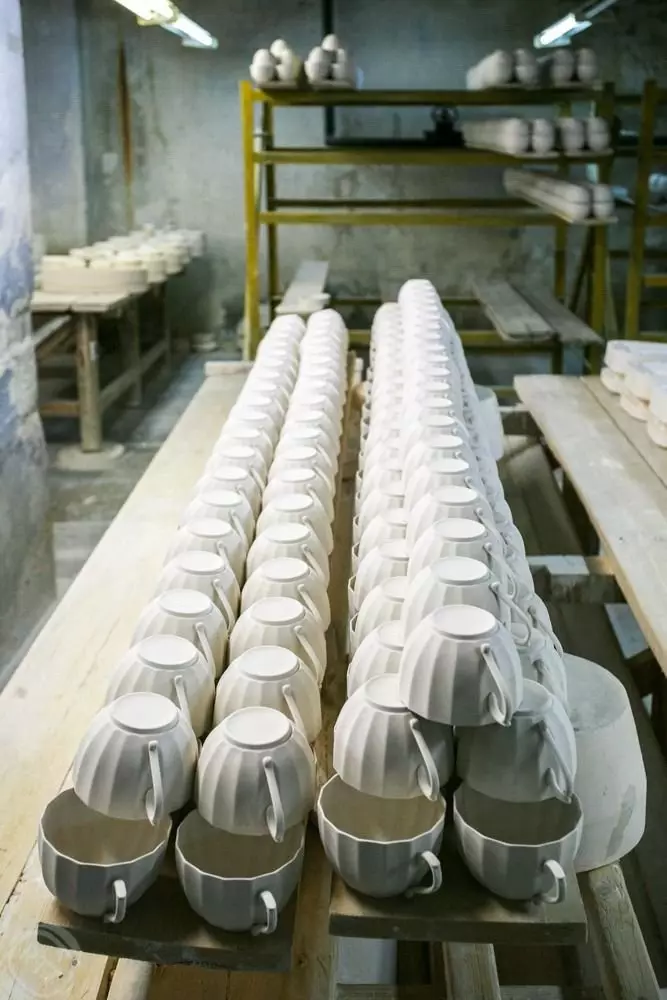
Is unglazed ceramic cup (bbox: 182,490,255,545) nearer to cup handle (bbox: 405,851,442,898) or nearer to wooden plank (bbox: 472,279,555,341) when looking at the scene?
cup handle (bbox: 405,851,442,898)

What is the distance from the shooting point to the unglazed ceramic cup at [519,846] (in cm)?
103

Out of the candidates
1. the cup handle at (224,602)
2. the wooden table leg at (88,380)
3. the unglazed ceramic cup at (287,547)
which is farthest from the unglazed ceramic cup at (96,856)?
the wooden table leg at (88,380)

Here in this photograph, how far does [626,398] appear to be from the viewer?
310 centimetres

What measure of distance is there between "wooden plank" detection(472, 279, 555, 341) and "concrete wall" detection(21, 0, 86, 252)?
116 inches

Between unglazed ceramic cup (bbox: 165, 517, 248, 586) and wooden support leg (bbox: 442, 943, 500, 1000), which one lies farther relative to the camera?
unglazed ceramic cup (bbox: 165, 517, 248, 586)

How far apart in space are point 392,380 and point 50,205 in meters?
5.30

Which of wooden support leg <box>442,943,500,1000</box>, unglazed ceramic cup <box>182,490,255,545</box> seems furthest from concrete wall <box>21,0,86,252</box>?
wooden support leg <box>442,943,500,1000</box>

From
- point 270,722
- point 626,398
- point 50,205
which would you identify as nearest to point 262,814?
point 270,722

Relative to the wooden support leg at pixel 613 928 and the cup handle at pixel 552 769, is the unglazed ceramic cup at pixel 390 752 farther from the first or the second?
the wooden support leg at pixel 613 928

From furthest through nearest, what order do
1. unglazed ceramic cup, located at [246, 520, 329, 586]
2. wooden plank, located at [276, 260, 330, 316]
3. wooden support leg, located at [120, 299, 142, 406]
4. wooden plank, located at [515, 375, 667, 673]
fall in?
wooden support leg, located at [120, 299, 142, 406] → wooden plank, located at [276, 260, 330, 316] → wooden plank, located at [515, 375, 667, 673] → unglazed ceramic cup, located at [246, 520, 329, 586]

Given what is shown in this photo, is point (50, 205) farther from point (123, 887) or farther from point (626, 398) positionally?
point (123, 887)

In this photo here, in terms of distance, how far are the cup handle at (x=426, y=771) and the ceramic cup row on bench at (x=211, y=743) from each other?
0.38ft

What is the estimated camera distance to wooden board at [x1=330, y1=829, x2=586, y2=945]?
103 centimetres

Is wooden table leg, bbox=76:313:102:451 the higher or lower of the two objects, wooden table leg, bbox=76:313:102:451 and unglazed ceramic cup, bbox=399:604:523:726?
the lower
